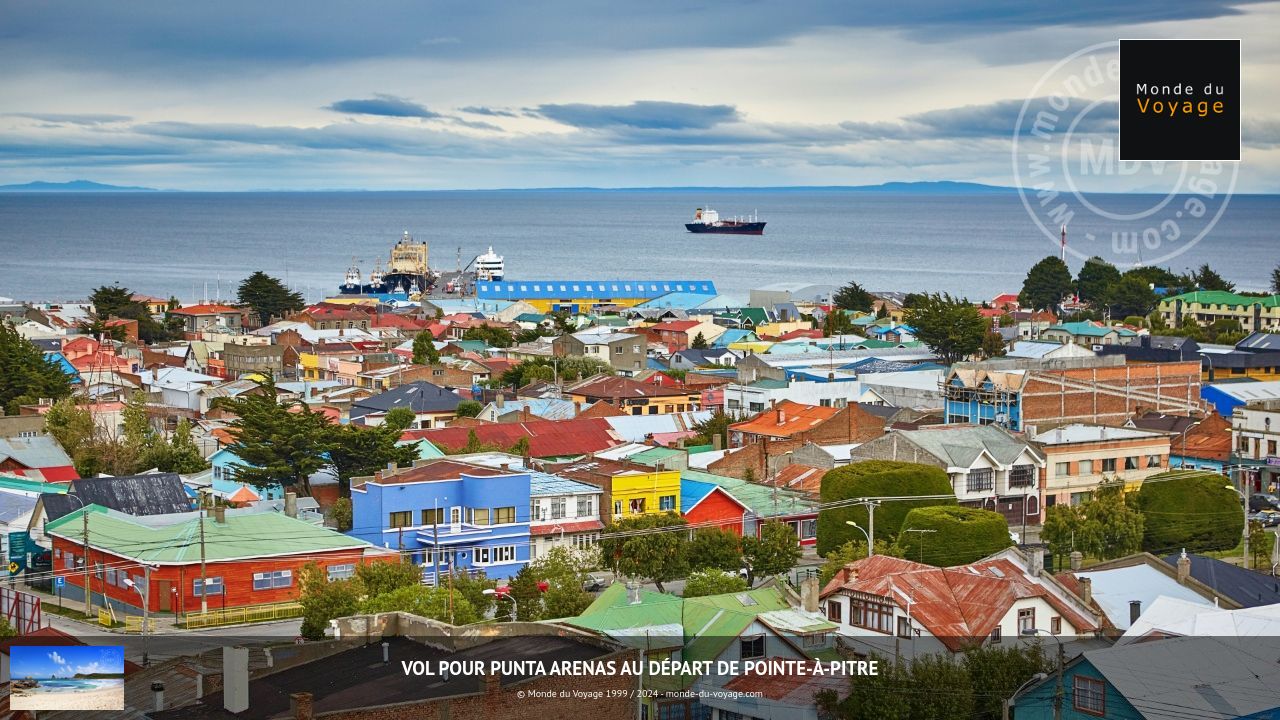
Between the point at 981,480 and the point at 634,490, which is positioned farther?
the point at 981,480

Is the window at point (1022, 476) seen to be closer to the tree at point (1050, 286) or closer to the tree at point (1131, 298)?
the tree at point (1131, 298)

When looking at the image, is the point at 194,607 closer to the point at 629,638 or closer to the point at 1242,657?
the point at 629,638

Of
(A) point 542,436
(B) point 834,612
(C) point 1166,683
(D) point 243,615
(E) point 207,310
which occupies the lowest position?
(D) point 243,615

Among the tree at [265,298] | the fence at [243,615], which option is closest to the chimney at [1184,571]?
the fence at [243,615]

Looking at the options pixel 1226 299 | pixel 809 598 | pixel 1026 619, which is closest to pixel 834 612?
pixel 809 598

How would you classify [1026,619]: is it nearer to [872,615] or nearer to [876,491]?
[872,615]
